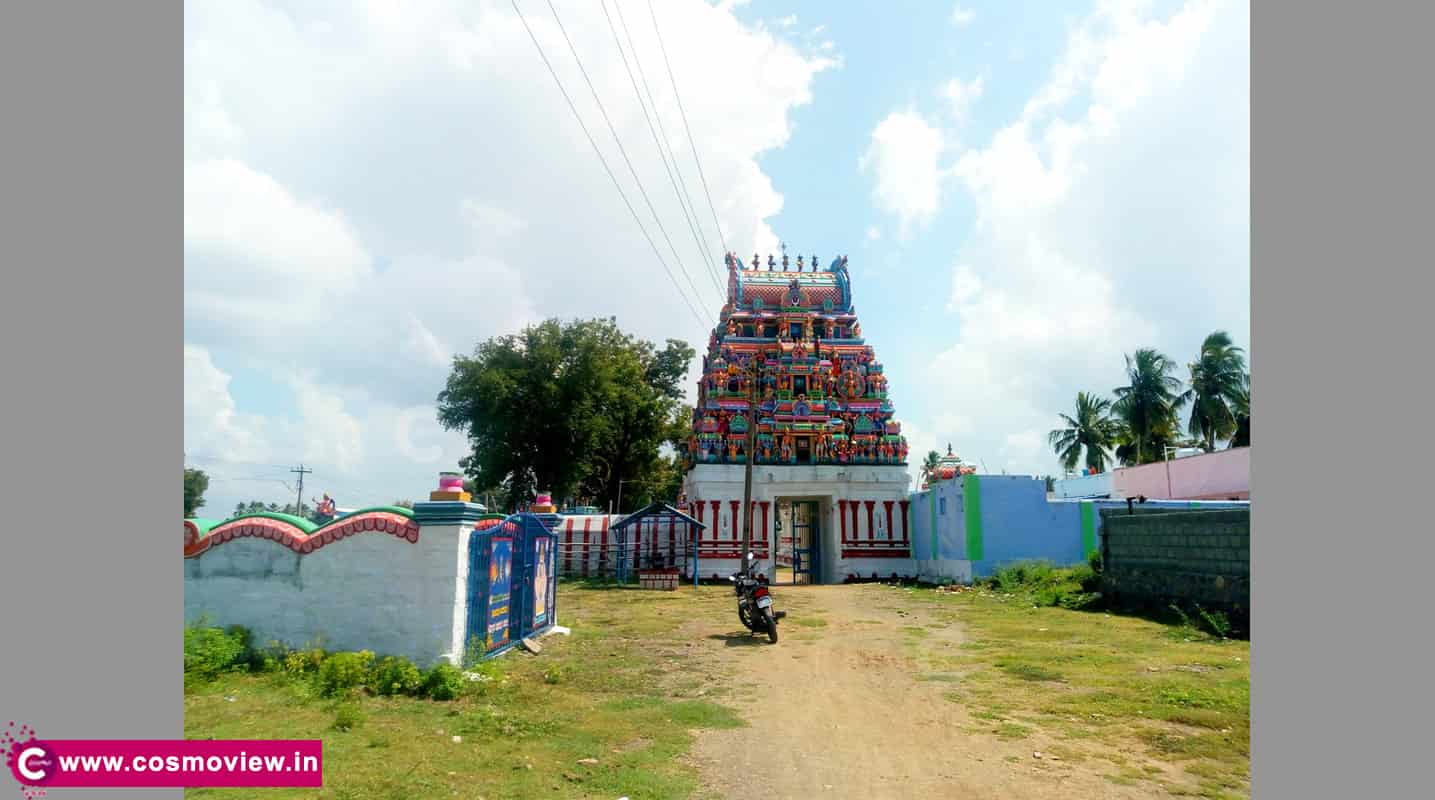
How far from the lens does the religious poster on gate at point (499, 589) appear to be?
11.0 m

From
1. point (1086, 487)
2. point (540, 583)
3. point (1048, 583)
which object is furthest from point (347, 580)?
point (1086, 487)

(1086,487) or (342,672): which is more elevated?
(1086,487)

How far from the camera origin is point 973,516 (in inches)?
997

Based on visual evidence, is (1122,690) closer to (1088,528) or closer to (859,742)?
(859,742)

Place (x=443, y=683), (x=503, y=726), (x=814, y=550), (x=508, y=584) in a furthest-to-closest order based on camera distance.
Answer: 1. (x=814, y=550)
2. (x=508, y=584)
3. (x=443, y=683)
4. (x=503, y=726)

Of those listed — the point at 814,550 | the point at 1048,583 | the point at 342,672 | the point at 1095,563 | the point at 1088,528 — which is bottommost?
the point at 814,550

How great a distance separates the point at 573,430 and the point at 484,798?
3086 centimetres

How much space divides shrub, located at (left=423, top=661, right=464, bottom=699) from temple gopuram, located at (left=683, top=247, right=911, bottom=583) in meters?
20.5

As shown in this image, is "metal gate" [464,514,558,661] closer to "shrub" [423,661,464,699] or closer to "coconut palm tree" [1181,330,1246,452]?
"shrub" [423,661,464,699]

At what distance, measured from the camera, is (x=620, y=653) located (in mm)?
12273

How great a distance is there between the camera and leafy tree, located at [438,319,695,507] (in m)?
36.1

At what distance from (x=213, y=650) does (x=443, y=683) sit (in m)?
2.94

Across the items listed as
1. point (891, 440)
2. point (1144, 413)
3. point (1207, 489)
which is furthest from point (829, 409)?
point (1144, 413)

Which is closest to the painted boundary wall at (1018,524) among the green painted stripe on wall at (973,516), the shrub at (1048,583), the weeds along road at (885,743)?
the green painted stripe on wall at (973,516)
